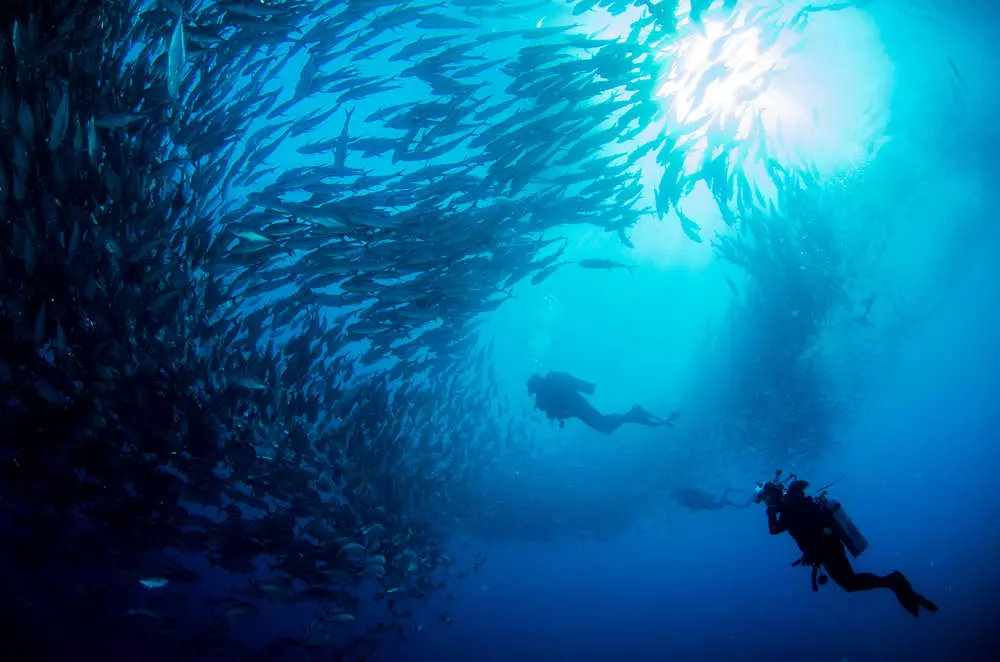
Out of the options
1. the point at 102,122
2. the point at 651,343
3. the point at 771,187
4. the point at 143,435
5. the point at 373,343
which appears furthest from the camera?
the point at 651,343

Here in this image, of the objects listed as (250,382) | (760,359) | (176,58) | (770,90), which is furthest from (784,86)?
(250,382)

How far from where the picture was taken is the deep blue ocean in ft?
41.4

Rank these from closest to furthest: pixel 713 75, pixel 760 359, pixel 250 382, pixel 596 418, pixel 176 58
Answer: pixel 176 58
pixel 250 382
pixel 713 75
pixel 596 418
pixel 760 359

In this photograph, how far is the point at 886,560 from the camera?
2163 inches

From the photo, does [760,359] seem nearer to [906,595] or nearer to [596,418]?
[596,418]

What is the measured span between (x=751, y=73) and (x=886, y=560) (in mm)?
69153

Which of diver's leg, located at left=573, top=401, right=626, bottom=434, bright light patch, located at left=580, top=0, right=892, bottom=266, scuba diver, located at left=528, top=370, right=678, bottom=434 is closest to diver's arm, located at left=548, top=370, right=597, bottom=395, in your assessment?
scuba diver, located at left=528, top=370, right=678, bottom=434

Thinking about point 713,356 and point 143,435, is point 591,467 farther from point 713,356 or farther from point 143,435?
point 143,435

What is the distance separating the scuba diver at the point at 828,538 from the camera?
205 inches

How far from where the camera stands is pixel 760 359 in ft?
58.7

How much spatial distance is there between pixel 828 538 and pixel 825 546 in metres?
0.11

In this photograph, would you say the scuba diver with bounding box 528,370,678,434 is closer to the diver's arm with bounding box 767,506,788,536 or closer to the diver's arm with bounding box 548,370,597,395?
the diver's arm with bounding box 548,370,597,395

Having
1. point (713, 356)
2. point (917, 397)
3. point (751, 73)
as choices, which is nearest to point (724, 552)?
point (917, 397)

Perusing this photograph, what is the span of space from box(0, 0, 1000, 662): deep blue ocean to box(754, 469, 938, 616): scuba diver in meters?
2.10
